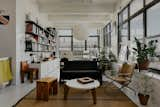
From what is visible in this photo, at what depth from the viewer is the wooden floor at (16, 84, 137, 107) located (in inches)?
168

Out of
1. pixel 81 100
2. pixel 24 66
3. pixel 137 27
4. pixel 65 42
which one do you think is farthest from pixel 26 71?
pixel 65 42

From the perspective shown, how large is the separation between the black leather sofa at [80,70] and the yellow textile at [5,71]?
66.5 inches

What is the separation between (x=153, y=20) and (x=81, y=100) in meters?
2.75

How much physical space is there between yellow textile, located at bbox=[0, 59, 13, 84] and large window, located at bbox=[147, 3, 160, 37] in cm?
423

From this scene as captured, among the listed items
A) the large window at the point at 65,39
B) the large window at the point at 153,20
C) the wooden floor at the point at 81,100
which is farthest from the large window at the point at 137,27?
the large window at the point at 65,39

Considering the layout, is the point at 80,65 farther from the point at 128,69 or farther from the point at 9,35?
the point at 9,35

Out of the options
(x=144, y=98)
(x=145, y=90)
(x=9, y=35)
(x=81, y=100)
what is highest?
(x=9, y=35)

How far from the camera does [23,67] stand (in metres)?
7.12

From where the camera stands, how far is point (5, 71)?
6059mm

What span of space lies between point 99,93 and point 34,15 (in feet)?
17.1

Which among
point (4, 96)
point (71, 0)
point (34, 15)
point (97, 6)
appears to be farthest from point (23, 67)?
point (97, 6)

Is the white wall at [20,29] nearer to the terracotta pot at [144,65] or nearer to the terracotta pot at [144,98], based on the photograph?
the terracotta pot at [144,65]

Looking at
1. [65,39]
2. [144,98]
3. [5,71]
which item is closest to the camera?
[144,98]

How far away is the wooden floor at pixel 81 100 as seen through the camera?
168 inches
